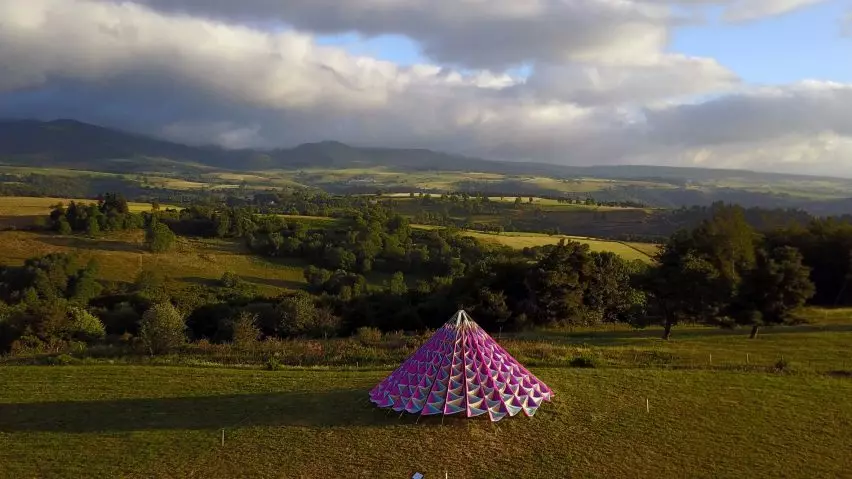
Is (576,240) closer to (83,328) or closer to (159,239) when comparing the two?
(159,239)

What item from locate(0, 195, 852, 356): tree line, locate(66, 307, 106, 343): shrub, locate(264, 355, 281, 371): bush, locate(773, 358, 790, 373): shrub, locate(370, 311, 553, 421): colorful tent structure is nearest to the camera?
locate(370, 311, 553, 421): colorful tent structure

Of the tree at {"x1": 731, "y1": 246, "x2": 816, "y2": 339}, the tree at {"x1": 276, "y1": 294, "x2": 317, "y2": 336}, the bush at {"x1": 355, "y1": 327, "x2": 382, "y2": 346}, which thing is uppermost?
the tree at {"x1": 731, "y1": 246, "x2": 816, "y2": 339}

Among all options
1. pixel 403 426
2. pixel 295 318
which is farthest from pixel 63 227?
pixel 403 426

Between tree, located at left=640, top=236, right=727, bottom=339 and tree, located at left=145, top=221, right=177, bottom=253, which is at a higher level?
tree, located at left=640, top=236, right=727, bottom=339

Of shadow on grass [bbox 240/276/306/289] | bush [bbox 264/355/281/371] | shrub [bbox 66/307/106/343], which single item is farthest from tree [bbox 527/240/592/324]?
shadow on grass [bbox 240/276/306/289]

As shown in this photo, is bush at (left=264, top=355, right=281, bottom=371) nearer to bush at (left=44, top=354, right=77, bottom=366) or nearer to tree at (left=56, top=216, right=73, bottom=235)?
bush at (left=44, top=354, right=77, bottom=366)

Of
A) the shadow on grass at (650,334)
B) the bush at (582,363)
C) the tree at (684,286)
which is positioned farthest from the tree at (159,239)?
the bush at (582,363)

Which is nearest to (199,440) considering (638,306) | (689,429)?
(689,429)
